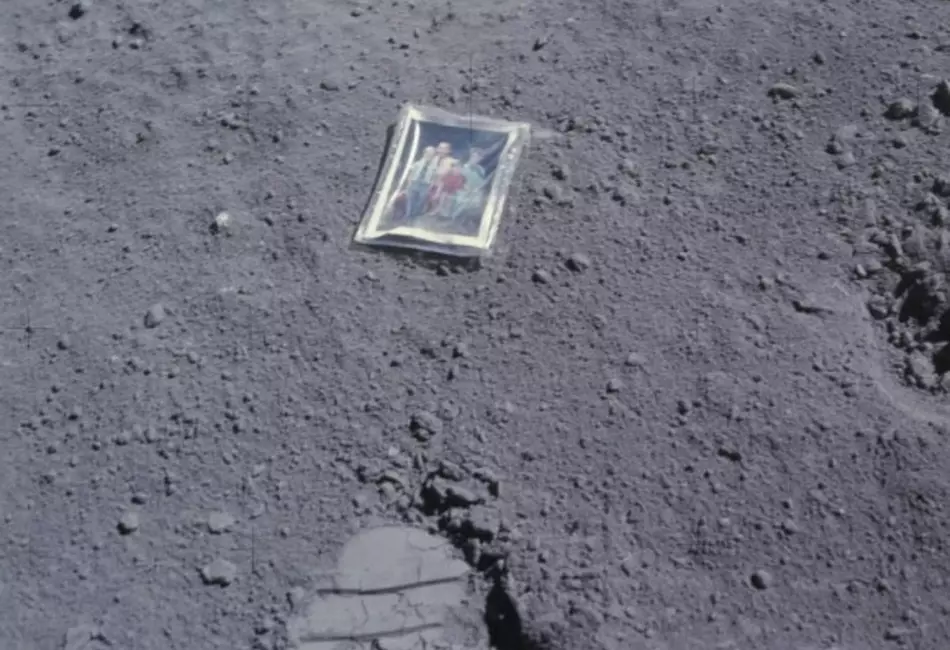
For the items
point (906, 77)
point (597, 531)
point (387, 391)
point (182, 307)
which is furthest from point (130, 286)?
point (906, 77)

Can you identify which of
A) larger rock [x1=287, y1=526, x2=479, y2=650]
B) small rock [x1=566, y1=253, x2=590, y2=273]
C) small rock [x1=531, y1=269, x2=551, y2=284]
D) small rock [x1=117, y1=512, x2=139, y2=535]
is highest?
small rock [x1=566, y1=253, x2=590, y2=273]

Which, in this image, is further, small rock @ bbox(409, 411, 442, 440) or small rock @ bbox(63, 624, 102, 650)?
small rock @ bbox(409, 411, 442, 440)

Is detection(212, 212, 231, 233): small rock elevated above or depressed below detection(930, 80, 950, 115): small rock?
below

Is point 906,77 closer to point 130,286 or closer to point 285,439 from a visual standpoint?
point 285,439

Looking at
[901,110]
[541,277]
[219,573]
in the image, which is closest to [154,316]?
[219,573]

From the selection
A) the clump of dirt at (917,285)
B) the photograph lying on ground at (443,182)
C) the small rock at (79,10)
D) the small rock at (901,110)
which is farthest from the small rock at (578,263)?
the small rock at (79,10)

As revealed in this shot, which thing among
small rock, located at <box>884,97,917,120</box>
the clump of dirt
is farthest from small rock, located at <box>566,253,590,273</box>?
small rock, located at <box>884,97,917,120</box>

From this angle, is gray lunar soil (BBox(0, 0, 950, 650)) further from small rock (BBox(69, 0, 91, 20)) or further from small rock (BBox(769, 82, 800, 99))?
small rock (BBox(69, 0, 91, 20))
